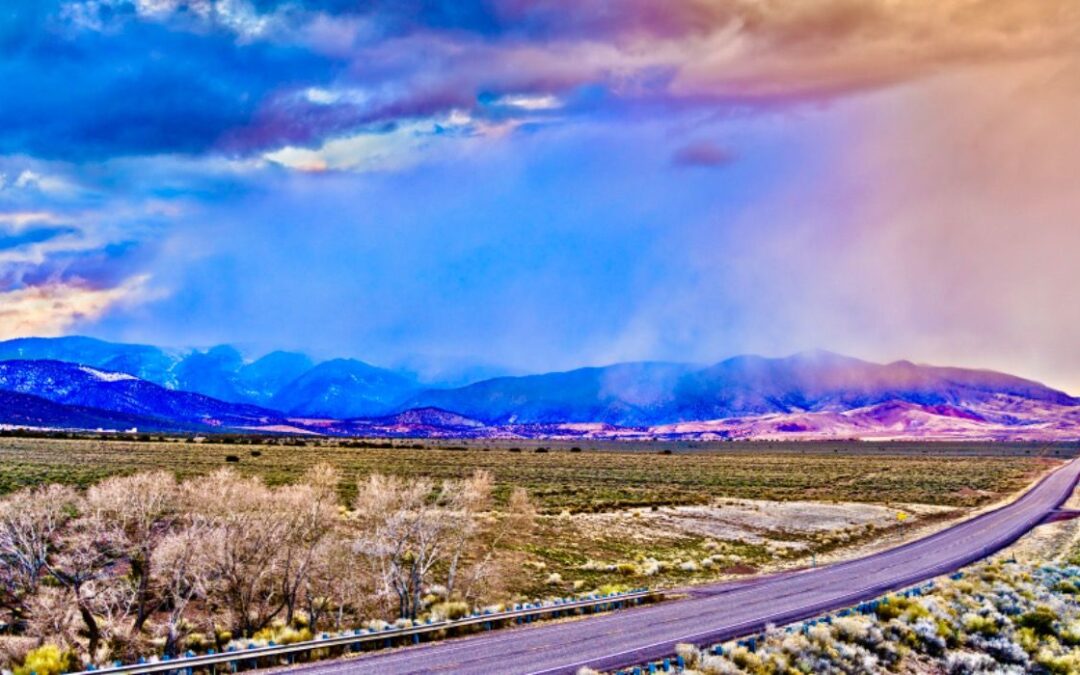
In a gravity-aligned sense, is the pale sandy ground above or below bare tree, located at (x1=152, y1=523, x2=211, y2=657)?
below

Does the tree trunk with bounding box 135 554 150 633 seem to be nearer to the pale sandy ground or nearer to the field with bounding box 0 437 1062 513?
the field with bounding box 0 437 1062 513

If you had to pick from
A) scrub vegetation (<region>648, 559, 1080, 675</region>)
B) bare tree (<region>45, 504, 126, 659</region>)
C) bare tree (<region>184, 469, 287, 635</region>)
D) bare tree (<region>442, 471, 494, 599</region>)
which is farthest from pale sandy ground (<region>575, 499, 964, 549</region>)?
bare tree (<region>45, 504, 126, 659</region>)

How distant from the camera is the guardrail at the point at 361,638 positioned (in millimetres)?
21734

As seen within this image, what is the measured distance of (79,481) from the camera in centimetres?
6575

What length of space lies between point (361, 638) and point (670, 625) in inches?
474

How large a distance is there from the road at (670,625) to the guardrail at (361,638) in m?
0.71

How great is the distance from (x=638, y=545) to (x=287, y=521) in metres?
29.2

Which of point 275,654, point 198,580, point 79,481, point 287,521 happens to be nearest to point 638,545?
point 287,521

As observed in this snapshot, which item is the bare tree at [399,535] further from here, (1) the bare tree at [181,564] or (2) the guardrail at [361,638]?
(1) the bare tree at [181,564]

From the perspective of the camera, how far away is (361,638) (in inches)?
1029

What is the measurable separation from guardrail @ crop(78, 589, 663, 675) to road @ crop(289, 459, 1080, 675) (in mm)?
715

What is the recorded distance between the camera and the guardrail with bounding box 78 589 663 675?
2173cm

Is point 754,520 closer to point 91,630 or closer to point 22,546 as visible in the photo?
point 91,630

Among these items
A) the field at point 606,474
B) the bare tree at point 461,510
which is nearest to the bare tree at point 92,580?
the bare tree at point 461,510
